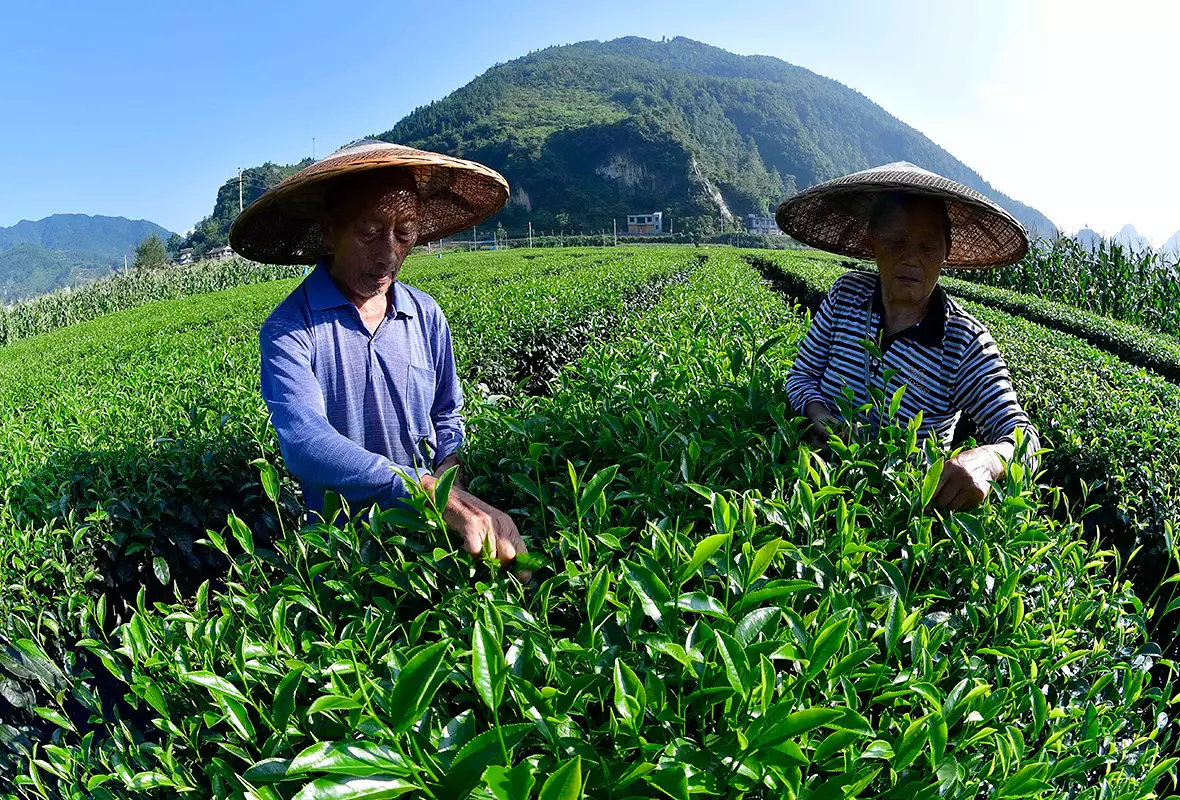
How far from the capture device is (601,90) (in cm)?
16075

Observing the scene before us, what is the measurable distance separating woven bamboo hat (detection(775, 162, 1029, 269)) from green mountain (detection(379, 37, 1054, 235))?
3806 inches

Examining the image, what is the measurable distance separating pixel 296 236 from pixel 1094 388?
4.86 meters

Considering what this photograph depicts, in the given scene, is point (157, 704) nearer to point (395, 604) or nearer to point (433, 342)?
point (395, 604)

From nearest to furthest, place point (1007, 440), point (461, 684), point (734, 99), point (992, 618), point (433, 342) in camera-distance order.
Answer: point (461, 684), point (992, 618), point (1007, 440), point (433, 342), point (734, 99)

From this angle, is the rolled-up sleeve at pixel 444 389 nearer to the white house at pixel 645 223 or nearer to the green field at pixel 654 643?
the green field at pixel 654 643

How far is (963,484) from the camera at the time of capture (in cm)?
151

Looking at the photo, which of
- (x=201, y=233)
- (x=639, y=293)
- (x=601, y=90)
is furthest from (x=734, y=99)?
(x=639, y=293)

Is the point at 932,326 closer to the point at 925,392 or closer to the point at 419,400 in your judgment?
the point at 925,392

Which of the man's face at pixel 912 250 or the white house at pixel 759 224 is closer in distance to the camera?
the man's face at pixel 912 250

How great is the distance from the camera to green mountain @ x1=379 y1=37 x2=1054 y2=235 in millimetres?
107062

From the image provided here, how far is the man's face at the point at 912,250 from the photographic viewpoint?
88.6 inches

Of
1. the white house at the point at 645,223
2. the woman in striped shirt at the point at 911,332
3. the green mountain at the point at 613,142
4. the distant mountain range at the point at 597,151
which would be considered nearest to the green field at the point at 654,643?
the woman in striped shirt at the point at 911,332

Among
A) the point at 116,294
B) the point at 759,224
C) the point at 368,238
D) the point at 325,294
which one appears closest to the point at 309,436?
the point at 325,294

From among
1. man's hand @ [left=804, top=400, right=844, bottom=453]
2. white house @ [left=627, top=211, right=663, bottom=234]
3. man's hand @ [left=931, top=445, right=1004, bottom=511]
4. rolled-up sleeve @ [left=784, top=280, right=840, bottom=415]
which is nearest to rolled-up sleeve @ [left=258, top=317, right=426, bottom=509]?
man's hand @ [left=804, top=400, right=844, bottom=453]
